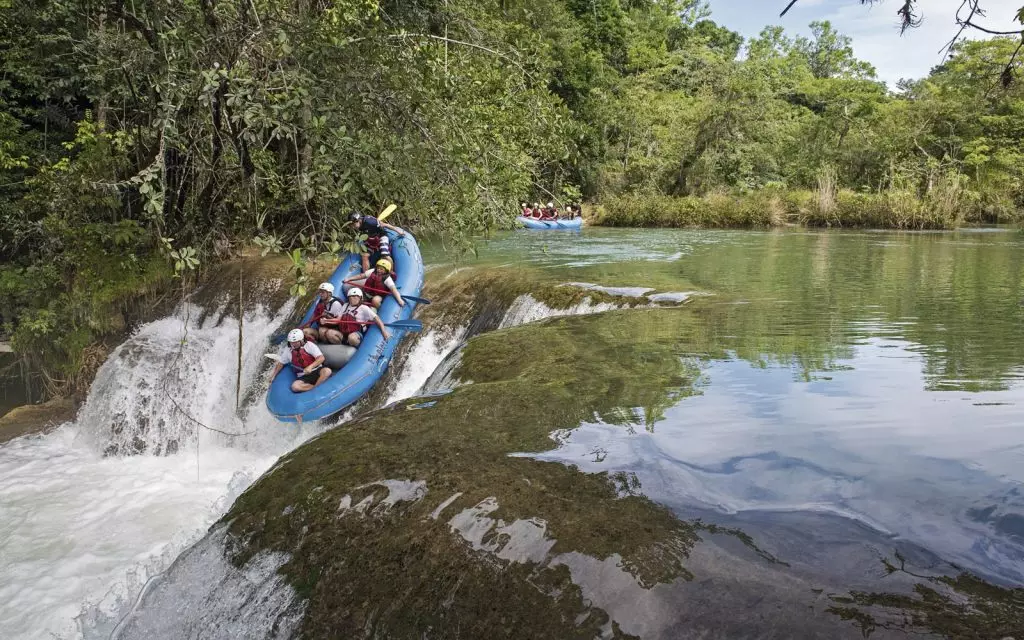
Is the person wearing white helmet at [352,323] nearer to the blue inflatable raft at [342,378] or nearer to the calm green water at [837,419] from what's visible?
the blue inflatable raft at [342,378]

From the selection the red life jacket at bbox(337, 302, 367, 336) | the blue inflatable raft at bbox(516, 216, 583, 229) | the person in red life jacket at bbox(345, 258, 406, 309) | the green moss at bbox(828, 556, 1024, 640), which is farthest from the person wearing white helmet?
the blue inflatable raft at bbox(516, 216, 583, 229)

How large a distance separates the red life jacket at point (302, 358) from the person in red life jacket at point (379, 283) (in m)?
1.24

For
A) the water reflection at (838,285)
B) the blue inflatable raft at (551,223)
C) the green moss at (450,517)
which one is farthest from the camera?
the blue inflatable raft at (551,223)

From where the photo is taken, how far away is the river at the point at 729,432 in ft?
9.14

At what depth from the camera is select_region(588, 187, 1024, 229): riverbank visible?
63.2 ft

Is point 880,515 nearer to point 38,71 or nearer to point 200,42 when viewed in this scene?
point 200,42

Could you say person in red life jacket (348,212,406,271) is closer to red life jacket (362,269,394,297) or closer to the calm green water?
red life jacket (362,269,394,297)

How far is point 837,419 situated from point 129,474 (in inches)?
252

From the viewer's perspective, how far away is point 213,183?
365 inches

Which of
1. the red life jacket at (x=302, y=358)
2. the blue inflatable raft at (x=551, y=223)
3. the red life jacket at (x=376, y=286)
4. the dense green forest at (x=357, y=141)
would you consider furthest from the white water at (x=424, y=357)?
the blue inflatable raft at (x=551, y=223)

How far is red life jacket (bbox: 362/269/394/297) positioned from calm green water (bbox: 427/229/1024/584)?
2300 mm

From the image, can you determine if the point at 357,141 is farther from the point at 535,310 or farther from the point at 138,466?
the point at 138,466

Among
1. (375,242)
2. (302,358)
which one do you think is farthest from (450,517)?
(375,242)

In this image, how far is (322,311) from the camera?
24.3ft
